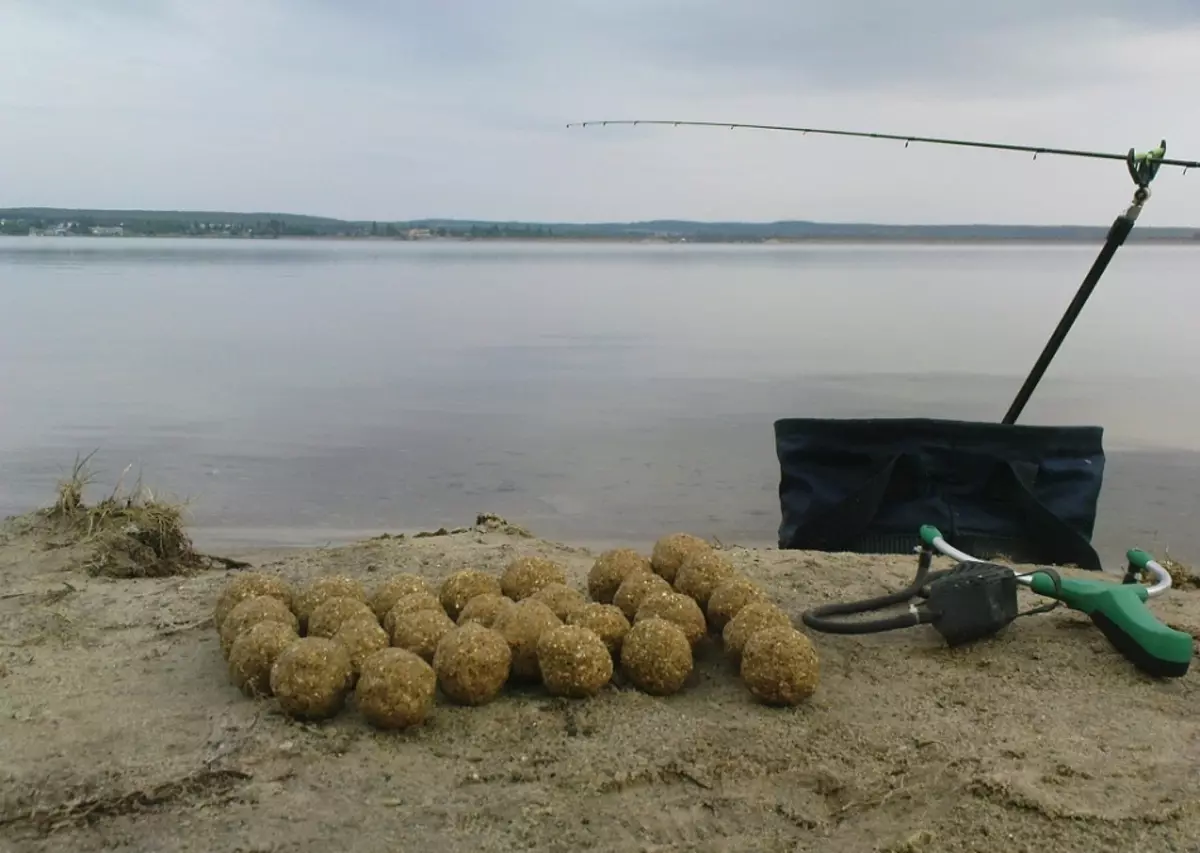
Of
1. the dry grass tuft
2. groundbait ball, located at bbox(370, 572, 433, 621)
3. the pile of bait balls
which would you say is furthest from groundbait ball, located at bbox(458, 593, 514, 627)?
the dry grass tuft

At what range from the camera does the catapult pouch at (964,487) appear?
5.38m

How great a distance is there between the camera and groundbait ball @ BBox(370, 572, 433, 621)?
4230mm

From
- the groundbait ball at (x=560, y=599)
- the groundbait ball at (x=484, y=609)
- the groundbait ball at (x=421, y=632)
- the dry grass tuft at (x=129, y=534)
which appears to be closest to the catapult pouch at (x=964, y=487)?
the groundbait ball at (x=560, y=599)

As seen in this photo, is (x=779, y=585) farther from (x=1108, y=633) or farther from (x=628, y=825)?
(x=628, y=825)

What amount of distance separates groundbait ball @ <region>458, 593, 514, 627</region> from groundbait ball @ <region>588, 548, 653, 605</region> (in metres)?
0.57

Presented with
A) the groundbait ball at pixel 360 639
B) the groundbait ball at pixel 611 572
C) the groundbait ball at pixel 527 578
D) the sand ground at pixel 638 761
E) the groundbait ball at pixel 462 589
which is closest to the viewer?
the sand ground at pixel 638 761

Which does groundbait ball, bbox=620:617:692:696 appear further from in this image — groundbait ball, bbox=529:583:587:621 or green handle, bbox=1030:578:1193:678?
green handle, bbox=1030:578:1193:678

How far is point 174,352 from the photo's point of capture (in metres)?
16.5

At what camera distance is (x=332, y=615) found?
3.96 metres

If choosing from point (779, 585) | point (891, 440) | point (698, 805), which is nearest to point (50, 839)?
point (698, 805)

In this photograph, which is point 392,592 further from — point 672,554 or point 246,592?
point 672,554

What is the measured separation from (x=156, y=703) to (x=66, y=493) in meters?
2.89

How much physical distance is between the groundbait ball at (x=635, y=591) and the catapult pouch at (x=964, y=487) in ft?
5.21

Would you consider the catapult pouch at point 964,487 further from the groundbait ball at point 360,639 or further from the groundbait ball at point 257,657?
the groundbait ball at point 257,657
